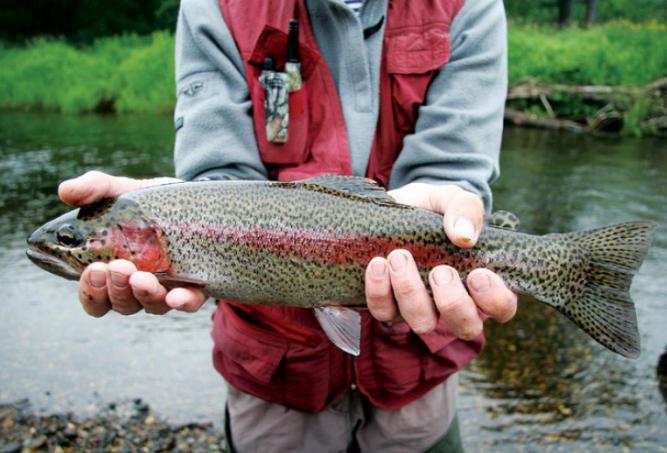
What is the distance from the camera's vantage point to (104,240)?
6.80ft

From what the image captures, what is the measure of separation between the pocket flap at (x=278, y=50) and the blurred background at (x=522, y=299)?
2416 mm

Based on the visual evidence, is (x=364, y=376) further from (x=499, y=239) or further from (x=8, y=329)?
(x=8, y=329)

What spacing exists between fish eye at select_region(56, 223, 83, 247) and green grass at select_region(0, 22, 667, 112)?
14.9m

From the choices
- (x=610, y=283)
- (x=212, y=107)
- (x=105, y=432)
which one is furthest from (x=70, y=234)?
(x=105, y=432)

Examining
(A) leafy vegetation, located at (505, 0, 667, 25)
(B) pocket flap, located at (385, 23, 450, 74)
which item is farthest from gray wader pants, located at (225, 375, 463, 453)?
(A) leafy vegetation, located at (505, 0, 667, 25)

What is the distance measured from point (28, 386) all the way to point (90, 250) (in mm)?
2740

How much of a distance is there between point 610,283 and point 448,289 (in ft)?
1.92

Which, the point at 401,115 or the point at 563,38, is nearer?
the point at 401,115

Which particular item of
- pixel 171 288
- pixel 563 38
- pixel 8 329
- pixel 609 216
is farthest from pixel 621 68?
pixel 171 288

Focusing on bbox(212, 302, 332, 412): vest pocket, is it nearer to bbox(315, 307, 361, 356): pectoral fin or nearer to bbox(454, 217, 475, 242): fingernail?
bbox(315, 307, 361, 356): pectoral fin

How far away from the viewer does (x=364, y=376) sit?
241 cm

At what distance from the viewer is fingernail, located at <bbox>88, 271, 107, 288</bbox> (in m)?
2.00

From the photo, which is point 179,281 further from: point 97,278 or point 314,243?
point 314,243

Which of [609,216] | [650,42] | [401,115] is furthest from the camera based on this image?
[650,42]
